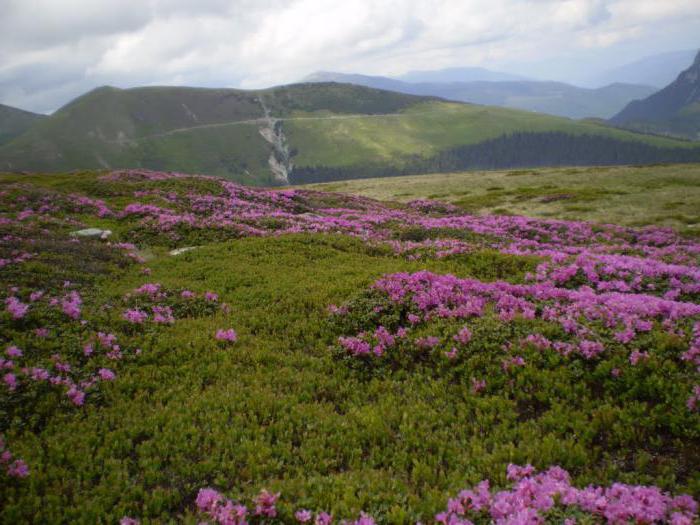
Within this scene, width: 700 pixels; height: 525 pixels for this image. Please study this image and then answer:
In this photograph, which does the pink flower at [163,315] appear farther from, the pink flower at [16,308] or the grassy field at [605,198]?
the grassy field at [605,198]

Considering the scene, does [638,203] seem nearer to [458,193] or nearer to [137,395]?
[458,193]

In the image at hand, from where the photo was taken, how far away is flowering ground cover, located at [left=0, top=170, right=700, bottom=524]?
6469 millimetres

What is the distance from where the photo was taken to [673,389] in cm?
797

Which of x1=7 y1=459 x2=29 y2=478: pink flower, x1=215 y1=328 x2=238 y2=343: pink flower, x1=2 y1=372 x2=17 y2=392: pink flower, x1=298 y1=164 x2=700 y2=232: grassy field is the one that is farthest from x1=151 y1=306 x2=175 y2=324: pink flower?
x1=298 y1=164 x2=700 y2=232: grassy field

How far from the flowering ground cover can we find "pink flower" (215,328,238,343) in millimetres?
64

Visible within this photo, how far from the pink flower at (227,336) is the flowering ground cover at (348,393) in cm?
6

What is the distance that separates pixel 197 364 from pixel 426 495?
274 inches

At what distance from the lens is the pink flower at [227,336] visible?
12.2 meters

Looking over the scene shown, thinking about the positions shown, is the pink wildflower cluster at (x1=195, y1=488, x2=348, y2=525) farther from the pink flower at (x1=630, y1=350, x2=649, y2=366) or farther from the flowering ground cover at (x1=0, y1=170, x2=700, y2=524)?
the pink flower at (x1=630, y1=350, x2=649, y2=366)

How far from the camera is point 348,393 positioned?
32.7 ft

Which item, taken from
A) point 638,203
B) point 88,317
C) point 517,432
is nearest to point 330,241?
point 88,317

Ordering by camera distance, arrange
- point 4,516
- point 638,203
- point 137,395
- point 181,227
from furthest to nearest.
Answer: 1. point 638,203
2. point 181,227
3. point 137,395
4. point 4,516

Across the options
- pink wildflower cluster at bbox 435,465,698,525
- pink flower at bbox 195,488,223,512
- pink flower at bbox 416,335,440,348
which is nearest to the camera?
pink wildflower cluster at bbox 435,465,698,525

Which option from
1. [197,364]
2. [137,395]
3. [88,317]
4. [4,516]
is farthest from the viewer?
[88,317]
